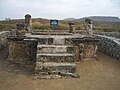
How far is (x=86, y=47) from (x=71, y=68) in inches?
108

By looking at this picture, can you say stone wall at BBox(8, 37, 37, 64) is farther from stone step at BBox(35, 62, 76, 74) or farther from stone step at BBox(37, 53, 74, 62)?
stone step at BBox(35, 62, 76, 74)

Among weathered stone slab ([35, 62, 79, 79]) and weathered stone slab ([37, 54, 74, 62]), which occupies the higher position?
weathered stone slab ([37, 54, 74, 62])

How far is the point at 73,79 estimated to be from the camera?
7.22 metres

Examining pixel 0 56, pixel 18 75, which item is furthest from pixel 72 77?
pixel 0 56

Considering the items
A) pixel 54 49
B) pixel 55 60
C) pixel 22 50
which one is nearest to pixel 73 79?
pixel 55 60

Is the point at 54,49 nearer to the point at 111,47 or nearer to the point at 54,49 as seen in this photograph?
the point at 54,49

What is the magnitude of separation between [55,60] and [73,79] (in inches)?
47.2

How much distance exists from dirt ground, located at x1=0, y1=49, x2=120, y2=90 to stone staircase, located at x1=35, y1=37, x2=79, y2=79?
39 cm

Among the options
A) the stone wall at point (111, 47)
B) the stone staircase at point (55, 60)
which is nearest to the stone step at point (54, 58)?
the stone staircase at point (55, 60)

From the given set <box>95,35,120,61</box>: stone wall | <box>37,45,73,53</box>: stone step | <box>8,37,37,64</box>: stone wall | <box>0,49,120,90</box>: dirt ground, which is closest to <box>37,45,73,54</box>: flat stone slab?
<box>37,45,73,53</box>: stone step

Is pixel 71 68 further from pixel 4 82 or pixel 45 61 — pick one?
pixel 4 82

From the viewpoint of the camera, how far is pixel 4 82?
678 centimetres

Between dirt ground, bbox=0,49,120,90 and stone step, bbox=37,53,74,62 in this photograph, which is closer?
dirt ground, bbox=0,49,120,90

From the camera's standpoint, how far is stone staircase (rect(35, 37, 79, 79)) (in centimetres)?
751
